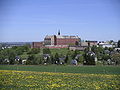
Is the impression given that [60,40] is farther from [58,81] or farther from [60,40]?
[58,81]

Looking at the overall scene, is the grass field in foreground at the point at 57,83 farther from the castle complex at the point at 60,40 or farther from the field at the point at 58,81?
the castle complex at the point at 60,40

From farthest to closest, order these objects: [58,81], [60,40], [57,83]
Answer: [60,40]
[58,81]
[57,83]

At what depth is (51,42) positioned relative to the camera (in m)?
137

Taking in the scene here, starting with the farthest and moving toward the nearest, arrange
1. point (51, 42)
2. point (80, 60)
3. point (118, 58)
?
point (51, 42)
point (80, 60)
point (118, 58)

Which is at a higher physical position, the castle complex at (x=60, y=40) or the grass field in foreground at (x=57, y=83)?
the castle complex at (x=60, y=40)

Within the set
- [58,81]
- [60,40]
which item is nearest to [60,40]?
[60,40]

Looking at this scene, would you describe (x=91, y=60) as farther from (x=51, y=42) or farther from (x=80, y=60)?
(x=51, y=42)

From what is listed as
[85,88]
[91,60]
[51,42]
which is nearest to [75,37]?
[51,42]

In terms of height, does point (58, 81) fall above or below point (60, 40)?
below

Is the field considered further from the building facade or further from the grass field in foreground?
the building facade

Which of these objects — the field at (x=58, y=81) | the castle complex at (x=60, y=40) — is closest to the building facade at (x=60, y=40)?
the castle complex at (x=60, y=40)

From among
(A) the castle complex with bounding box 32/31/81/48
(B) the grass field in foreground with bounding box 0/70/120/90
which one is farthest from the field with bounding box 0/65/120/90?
(A) the castle complex with bounding box 32/31/81/48

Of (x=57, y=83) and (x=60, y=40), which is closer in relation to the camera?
(x=57, y=83)

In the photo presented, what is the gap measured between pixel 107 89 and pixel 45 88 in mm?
2908
